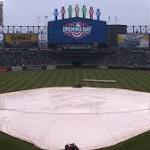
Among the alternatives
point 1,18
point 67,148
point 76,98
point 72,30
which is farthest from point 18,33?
point 67,148

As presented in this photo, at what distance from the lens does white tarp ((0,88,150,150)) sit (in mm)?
23938

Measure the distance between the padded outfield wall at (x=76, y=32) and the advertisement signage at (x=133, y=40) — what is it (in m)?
10.1

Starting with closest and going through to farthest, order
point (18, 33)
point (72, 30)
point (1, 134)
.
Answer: point (1, 134)
point (72, 30)
point (18, 33)

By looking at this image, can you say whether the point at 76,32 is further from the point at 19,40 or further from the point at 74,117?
the point at 74,117

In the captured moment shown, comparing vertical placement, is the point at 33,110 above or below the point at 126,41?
below

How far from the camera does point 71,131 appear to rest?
82.6ft

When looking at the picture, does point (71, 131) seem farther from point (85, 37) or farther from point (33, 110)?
point (85, 37)

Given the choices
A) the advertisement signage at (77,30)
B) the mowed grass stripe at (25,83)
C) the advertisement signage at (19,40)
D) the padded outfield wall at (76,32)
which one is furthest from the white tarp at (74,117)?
the advertisement signage at (19,40)

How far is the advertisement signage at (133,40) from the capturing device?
107125mm

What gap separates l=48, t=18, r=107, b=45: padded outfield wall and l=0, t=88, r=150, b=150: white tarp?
193 feet

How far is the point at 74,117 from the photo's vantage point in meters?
28.8

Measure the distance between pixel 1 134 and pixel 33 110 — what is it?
7127mm

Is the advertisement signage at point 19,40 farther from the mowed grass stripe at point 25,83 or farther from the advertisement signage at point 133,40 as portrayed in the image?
the mowed grass stripe at point 25,83

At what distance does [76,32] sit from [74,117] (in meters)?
71.9
